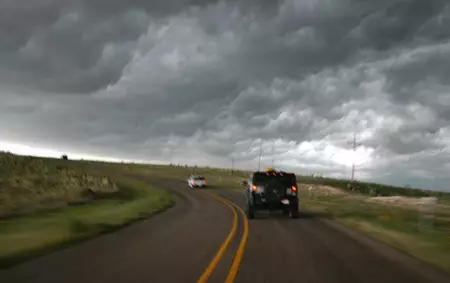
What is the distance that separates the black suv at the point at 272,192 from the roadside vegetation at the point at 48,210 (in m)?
6.04

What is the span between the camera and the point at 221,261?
34.2 feet

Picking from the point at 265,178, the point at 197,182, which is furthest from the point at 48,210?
the point at 197,182

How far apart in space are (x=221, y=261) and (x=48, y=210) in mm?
19626

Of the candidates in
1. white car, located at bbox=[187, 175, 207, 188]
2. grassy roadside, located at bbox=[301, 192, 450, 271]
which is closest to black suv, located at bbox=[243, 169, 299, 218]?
grassy roadside, located at bbox=[301, 192, 450, 271]

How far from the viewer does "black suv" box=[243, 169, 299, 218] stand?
23.2 meters

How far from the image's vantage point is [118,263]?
977cm

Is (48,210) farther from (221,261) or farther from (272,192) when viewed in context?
(221,261)

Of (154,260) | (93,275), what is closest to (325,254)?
(154,260)

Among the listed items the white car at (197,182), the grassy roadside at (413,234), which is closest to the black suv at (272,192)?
the grassy roadside at (413,234)

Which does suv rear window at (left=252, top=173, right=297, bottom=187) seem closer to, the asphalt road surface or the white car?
the asphalt road surface

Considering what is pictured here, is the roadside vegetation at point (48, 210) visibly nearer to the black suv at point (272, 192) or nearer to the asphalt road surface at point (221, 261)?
the asphalt road surface at point (221, 261)

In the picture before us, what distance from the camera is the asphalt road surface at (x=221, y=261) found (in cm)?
855

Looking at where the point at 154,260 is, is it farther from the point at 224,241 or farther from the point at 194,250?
the point at 224,241

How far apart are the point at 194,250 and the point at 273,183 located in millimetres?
11931
